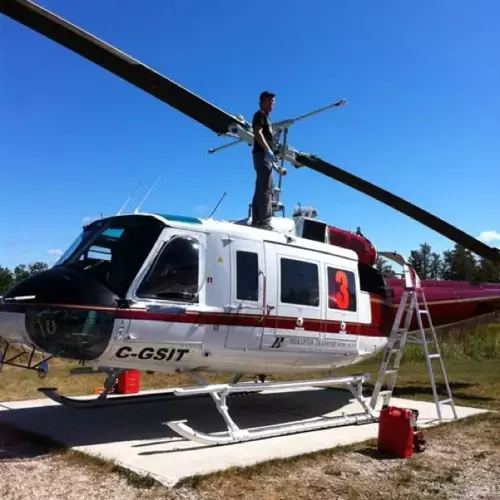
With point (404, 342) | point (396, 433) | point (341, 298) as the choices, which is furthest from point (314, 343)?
point (396, 433)

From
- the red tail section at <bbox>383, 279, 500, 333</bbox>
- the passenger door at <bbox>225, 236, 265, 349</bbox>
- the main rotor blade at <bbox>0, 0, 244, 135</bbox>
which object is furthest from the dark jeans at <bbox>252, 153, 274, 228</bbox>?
the red tail section at <bbox>383, 279, 500, 333</bbox>

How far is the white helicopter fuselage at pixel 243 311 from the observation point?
7.36 meters

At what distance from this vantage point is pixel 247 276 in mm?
8266

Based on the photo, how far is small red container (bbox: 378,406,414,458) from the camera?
7.27m

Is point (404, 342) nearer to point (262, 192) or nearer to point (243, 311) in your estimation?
point (243, 311)

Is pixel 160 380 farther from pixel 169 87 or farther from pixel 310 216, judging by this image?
pixel 169 87

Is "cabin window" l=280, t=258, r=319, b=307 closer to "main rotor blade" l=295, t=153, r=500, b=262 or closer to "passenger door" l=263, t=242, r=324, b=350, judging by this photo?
"passenger door" l=263, t=242, r=324, b=350

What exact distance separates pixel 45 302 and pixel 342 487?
13.0ft

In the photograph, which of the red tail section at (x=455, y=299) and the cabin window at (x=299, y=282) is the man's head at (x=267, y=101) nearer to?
the cabin window at (x=299, y=282)

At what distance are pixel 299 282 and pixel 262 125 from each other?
2.48 metres

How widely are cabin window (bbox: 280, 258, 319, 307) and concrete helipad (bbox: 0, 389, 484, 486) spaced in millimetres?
2024

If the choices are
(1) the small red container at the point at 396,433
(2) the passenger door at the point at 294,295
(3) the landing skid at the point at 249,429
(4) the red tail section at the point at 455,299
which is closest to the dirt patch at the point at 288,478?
(1) the small red container at the point at 396,433

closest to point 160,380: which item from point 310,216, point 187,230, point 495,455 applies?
point 310,216

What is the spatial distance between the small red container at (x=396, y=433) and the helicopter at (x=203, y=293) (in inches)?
59.6
